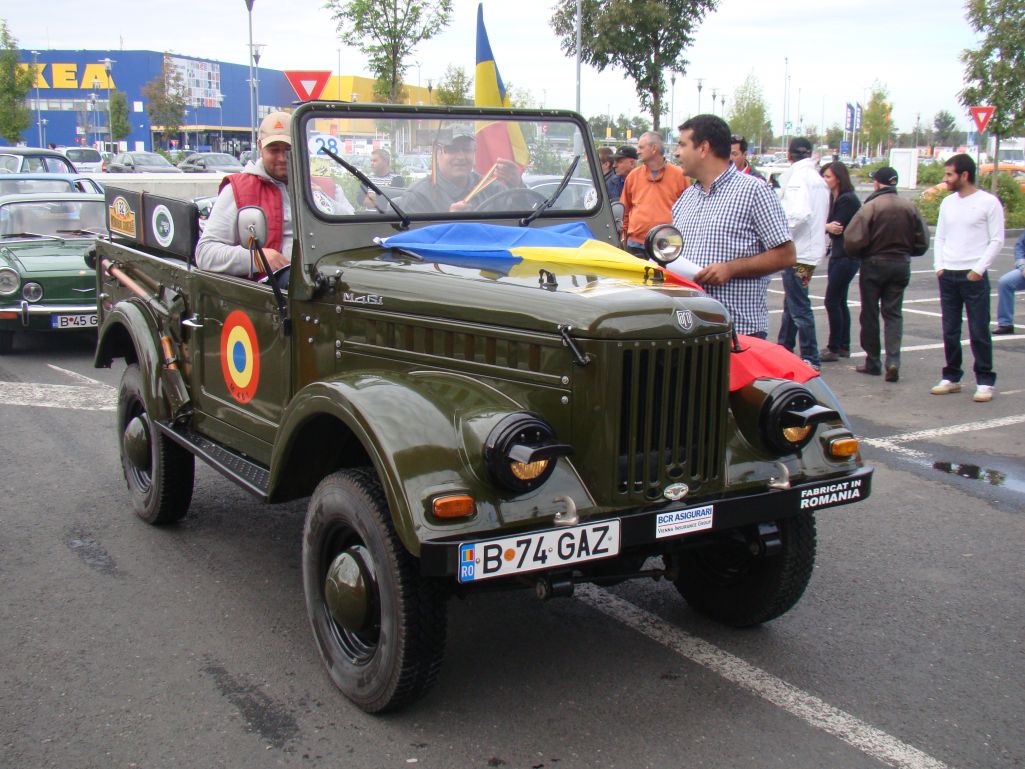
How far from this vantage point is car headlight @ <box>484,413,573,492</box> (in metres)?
2.99

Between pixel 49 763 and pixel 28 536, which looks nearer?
pixel 49 763

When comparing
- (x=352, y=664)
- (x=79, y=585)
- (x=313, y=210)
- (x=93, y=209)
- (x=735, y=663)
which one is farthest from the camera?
(x=93, y=209)

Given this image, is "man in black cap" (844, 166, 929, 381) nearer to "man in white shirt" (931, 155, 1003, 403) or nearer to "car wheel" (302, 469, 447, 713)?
"man in white shirt" (931, 155, 1003, 403)

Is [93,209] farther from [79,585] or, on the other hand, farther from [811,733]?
[811,733]

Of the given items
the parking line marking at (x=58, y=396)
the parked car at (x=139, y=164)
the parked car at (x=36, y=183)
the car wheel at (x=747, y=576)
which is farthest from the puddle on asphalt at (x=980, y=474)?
the parked car at (x=139, y=164)

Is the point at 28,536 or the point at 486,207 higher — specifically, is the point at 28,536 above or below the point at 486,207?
below

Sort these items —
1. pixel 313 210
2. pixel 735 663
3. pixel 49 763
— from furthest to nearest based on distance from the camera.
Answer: pixel 313 210
pixel 735 663
pixel 49 763

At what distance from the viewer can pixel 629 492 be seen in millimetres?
3213

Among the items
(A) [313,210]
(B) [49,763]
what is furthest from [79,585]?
(A) [313,210]

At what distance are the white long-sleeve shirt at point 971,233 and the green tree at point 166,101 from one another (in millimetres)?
54498

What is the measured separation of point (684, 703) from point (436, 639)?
0.92m

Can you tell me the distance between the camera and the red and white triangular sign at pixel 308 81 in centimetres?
846

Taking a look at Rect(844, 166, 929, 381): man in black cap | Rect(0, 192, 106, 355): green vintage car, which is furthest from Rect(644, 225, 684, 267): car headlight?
Rect(0, 192, 106, 355): green vintage car

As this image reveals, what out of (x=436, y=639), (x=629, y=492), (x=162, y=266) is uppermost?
(x=162, y=266)
